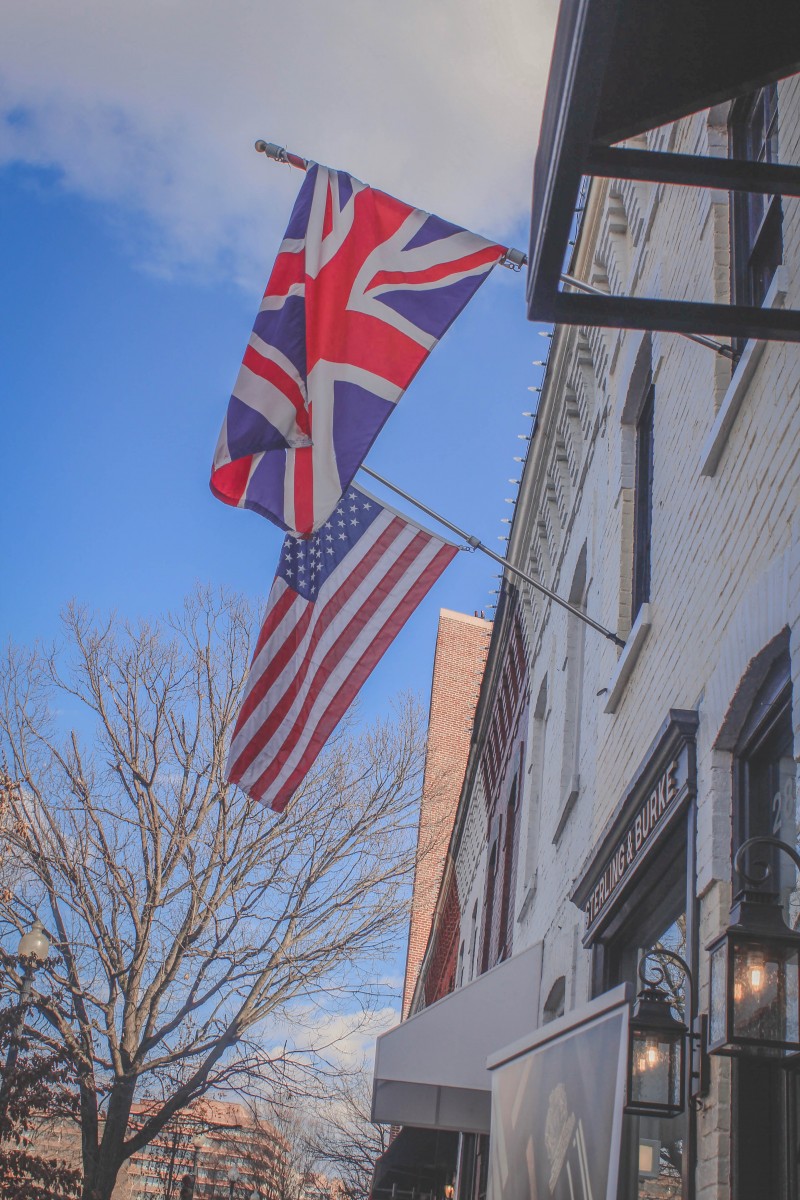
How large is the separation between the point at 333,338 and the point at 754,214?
8.11 ft

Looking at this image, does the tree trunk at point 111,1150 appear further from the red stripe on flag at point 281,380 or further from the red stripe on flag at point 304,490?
the red stripe on flag at point 281,380

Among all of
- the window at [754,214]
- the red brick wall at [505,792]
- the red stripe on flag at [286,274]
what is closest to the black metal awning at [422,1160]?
the red brick wall at [505,792]

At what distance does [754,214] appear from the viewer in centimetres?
582

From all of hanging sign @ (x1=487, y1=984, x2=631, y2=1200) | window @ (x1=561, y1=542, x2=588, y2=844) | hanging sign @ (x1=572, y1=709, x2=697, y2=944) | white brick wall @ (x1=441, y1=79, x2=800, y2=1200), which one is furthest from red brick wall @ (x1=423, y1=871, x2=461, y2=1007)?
hanging sign @ (x1=487, y1=984, x2=631, y2=1200)

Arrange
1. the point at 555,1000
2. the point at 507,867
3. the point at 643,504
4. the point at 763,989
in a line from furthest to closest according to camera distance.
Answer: the point at 507,867
the point at 555,1000
the point at 643,504
the point at 763,989

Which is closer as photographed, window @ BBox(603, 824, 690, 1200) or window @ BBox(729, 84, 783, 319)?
window @ BBox(603, 824, 690, 1200)

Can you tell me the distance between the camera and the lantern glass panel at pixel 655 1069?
4.57 metres

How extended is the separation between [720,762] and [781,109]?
8.93 ft

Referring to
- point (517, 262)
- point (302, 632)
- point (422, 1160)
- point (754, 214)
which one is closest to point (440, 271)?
point (517, 262)

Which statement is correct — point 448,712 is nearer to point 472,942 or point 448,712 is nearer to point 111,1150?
point 472,942

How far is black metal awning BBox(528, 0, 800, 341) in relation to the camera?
3.04 meters

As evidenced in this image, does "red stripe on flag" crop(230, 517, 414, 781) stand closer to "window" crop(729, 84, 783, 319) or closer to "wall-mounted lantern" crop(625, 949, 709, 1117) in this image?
"window" crop(729, 84, 783, 319)

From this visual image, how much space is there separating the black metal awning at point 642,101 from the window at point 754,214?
1.99 meters

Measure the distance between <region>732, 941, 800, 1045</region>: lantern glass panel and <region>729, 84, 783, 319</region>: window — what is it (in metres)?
3.12
